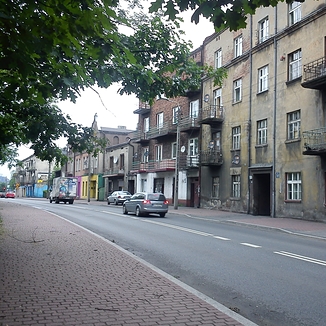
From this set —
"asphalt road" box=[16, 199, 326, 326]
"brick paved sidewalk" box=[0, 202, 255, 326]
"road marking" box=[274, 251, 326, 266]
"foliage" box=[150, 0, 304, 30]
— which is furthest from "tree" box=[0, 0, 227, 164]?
"road marking" box=[274, 251, 326, 266]

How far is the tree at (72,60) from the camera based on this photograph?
4086 millimetres

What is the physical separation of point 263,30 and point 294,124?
731 centimetres

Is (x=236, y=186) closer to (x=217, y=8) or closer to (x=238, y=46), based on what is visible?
(x=238, y=46)

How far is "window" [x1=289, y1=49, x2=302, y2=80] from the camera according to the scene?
23078 millimetres

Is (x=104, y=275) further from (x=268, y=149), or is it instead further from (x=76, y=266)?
(x=268, y=149)

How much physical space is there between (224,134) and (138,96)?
67.7ft

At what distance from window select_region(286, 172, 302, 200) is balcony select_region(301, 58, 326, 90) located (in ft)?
16.0

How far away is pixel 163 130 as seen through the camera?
1548 inches

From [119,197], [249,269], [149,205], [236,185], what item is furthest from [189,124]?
[249,269]

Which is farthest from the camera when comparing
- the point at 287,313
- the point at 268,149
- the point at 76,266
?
the point at 268,149

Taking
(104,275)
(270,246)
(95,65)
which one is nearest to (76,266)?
(104,275)

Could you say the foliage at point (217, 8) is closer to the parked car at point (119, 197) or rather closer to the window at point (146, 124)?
the parked car at point (119, 197)

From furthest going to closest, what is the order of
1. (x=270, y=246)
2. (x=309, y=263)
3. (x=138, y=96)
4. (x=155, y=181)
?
(x=155, y=181)
(x=270, y=246)
(x=138, y=96)
(x=309, y=263)

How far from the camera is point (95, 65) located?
311 inches
